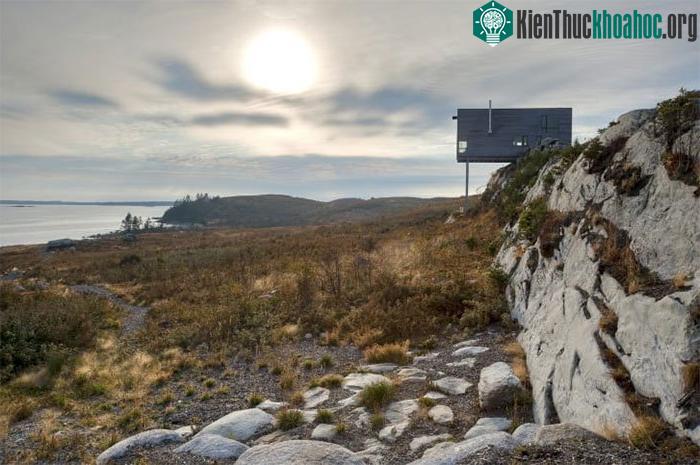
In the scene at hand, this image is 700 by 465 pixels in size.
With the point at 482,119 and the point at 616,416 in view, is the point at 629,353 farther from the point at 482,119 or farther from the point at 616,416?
the point at 482,119

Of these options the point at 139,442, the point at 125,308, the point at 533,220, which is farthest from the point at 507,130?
the point at 139,442

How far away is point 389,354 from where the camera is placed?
10.6 m

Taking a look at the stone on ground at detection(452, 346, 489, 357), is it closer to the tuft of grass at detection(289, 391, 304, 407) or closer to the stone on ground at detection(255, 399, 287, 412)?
the tuft of grass at detection(289, 391, 304, 407)

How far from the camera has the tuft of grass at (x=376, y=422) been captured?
6928 millimetres

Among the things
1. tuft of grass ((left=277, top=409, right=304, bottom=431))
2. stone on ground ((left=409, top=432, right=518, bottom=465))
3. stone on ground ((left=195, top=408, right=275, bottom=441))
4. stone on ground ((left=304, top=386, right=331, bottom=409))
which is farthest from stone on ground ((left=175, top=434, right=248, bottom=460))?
stone on ground ((left=409, top=432, right=518, bottom=465))

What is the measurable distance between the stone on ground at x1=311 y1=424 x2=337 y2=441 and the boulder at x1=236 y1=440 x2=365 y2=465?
773mm

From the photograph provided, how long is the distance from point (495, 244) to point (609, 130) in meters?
7.45

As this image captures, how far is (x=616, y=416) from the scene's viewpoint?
4996 millimetres

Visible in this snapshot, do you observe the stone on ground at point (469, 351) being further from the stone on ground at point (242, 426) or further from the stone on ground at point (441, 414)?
the stone on ground at point (242, 426)

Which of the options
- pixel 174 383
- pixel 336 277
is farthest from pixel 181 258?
pixel 174 383

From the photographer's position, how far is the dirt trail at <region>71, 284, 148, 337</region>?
1711 centimetres

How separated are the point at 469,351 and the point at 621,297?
4.39 metres

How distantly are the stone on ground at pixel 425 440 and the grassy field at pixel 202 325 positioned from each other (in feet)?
14.2

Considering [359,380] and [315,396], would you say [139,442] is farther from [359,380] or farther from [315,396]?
[359,380]
